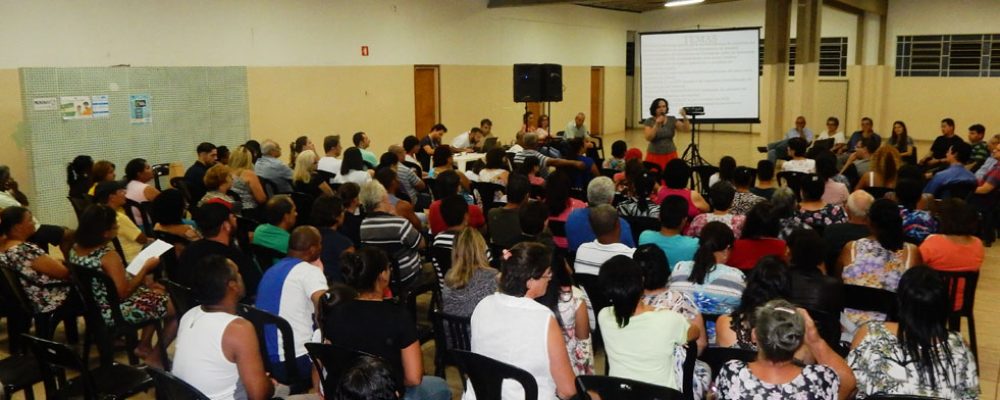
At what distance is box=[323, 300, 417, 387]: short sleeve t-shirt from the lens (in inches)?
124

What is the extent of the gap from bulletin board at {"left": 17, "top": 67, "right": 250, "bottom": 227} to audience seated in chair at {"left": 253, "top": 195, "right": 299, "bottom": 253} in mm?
5363

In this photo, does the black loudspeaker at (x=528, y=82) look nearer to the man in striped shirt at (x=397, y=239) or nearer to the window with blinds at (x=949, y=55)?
the man in striped shirt at (x=397, y=239)

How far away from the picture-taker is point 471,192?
761cm

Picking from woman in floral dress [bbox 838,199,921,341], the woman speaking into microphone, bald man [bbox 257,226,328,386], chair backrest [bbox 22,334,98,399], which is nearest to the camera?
chair backrest [bbox 22,334,98,399]

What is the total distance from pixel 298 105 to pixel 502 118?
5.82 metres

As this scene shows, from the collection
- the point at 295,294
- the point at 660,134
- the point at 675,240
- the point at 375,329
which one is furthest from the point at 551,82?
the point at 375,329

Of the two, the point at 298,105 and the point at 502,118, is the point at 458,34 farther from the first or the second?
the point at 298,105

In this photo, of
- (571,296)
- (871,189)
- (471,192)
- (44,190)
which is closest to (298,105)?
(44,190)

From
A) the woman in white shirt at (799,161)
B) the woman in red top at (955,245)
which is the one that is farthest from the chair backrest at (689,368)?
the woman in white shirt at (799,161)

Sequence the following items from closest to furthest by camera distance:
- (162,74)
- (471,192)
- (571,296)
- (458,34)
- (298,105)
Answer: (571,296), (471,192), (162,74), (298,105), (458,34)

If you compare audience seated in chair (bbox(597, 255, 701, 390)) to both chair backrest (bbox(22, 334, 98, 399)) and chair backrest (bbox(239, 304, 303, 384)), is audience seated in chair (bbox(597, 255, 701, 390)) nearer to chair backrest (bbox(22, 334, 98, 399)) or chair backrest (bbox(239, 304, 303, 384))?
chair backrest (bbox(239, 304, 303, 384))

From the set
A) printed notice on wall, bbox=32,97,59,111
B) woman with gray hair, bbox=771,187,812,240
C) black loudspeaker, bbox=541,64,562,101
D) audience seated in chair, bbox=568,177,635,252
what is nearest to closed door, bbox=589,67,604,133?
black loudspeaker, bbox=541,64,562,101

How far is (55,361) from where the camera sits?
3.28 m

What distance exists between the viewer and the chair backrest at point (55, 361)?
10.3 feet
